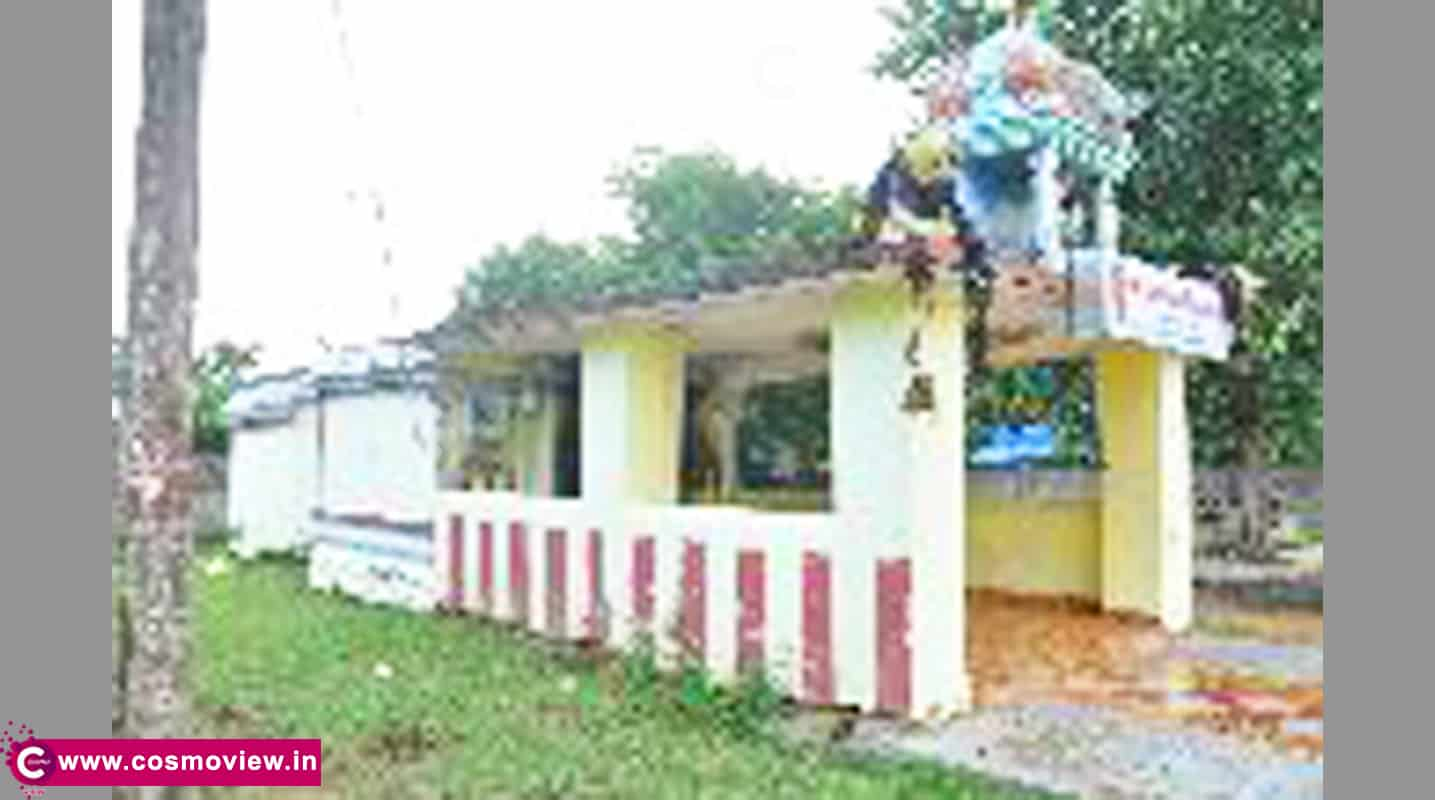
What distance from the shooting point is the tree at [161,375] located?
220 inches

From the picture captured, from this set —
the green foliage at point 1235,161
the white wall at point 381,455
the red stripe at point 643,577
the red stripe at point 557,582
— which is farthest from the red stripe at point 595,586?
the green foliage at point 1235,161

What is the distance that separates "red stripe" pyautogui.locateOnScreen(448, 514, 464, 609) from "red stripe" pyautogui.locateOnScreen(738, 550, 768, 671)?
4501mm

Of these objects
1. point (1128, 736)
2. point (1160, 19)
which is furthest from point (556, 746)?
point (1160, 19)

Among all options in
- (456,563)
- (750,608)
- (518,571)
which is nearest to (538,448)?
(456,563)

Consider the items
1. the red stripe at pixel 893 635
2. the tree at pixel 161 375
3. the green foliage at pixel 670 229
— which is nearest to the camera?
the tree at pixel 161 375

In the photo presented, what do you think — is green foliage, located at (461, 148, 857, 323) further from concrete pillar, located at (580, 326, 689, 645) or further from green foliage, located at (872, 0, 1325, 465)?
concrete pillar, located at (580, 326, 689, 645)

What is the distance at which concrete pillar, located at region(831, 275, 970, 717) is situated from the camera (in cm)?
969

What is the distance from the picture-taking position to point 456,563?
1480 cm

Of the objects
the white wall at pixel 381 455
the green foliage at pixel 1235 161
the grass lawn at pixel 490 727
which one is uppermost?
the green foliage at pixel 1235 161

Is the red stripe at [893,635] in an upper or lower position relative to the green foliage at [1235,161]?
lower

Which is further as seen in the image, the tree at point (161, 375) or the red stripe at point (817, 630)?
the red stripe at point (817, 630)

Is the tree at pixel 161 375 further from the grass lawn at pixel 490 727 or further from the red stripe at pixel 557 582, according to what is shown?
the red stripe at pixel 557 582

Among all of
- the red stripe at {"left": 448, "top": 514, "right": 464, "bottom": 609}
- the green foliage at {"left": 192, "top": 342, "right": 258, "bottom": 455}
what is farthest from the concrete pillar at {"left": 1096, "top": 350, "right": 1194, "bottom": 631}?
the green foliage at {"left": 192, "top": 342, "right": 258, "bottom": 455}

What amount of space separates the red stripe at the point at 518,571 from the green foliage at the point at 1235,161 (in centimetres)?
735
